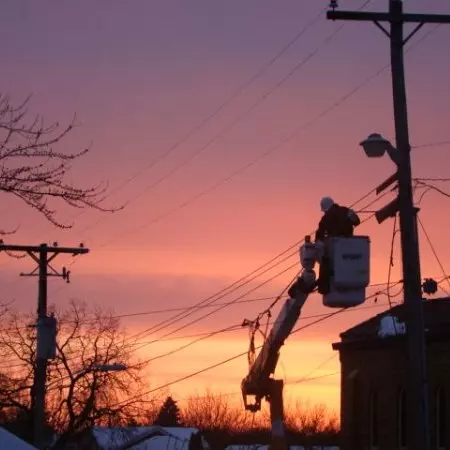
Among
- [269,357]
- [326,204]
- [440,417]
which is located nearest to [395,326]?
[440,417]

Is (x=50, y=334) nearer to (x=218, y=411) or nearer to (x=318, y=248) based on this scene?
(x=318, y=248)

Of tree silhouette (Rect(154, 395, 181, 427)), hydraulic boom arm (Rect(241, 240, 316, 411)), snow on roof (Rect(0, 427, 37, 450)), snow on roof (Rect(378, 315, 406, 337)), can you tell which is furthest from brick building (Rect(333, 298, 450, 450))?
tree silhouette (Rect(154, 395, 181, 427))

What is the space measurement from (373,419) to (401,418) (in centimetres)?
259

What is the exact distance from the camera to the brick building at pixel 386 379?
3653cm

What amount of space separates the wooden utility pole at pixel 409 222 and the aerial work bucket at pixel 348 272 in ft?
2.16

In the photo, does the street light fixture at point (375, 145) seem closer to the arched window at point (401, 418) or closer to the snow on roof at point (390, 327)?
the snow on roof at point (390, 327)

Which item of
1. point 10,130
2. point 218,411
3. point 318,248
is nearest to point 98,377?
point 318,248

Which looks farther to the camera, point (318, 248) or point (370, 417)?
point (370, 417)

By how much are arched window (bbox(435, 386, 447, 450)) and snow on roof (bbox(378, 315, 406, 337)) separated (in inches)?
95.9

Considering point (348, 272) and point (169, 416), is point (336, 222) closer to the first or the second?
point (348, 272)

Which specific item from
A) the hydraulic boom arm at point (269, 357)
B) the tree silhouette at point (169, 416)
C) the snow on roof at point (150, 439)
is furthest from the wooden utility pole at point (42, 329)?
the tree silhouette at point (169, 416)

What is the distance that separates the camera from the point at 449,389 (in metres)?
36.1

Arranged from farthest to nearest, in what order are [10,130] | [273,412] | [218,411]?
[218,411] < [273,412] < [10,130]

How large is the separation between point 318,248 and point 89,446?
59876 millimetres
